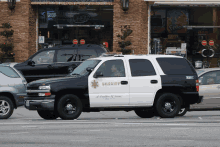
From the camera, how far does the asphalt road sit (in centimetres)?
848

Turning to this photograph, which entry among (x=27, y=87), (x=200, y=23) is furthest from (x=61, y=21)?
(x=27, y=87)

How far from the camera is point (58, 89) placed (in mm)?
12398

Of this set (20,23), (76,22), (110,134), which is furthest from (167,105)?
(20,23)

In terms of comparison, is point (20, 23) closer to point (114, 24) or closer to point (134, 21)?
point (114, 24)

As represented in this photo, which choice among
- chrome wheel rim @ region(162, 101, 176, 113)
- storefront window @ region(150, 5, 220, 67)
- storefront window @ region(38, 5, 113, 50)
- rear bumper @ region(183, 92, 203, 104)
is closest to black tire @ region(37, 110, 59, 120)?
chrome wheel rim @ region(162, 101, 176, 113)

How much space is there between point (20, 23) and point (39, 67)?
7.96 m

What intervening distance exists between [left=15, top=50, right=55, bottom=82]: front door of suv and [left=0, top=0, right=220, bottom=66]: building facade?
7268 millimetres

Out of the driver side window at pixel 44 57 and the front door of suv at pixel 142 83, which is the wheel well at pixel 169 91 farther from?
the driver side window at pixel 44 57

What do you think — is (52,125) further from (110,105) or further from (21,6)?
(21,6)

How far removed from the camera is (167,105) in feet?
43.2

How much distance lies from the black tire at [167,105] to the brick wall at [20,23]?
13.4 metres

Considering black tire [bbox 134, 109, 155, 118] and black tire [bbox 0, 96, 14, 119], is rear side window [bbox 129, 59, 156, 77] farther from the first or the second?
black tire [bbox 0, 96, 14, 119]

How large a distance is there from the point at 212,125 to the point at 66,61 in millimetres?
7895

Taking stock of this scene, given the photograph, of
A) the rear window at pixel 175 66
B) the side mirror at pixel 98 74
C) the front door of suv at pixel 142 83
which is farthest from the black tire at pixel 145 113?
the side mirror at pixel 98 74
